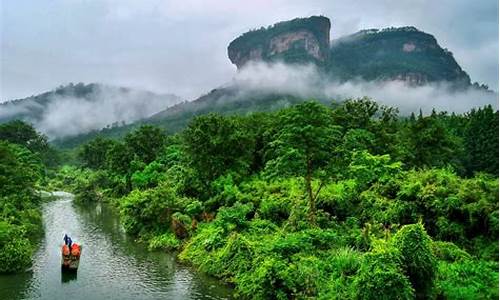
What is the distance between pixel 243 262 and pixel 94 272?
10.6m

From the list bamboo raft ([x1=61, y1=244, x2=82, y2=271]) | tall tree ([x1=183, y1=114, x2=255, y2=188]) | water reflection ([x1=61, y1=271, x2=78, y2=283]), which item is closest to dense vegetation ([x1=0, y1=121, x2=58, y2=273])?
bamboo raft ([x1=61, y1=244, x2=82, y2=271])

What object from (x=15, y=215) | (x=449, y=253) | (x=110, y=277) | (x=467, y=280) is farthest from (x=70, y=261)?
(x=467, y=280)

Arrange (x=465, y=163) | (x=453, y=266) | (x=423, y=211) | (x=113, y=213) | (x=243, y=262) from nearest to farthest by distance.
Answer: (x=453, y=266), (x=243, y=262), (x=423, y=211), (x=113, y=213), (x=465, y=163)

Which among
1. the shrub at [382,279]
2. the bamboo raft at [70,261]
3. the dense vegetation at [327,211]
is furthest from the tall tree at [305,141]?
the bamboo raft at [70,261]

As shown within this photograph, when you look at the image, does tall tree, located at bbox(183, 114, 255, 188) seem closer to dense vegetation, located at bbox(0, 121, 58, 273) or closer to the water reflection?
dense vegetation, located at bbox(0, 121, 58, 273)

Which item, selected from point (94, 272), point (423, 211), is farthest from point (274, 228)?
point (94, 272)

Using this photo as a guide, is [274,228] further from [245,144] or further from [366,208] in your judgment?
[245,144]

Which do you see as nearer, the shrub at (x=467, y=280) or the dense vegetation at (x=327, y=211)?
the shrub at (x=467, y=280)

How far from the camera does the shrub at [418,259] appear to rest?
20188 mm

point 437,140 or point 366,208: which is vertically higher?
point 437,140

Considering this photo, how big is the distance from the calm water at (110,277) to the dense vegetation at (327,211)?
148 centimetres

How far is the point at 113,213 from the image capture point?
6331 cm

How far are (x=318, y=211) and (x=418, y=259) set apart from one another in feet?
41.4

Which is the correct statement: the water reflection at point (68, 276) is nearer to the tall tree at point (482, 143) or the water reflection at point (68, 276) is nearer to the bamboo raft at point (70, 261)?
the bamboo raft at point (70, 261)
